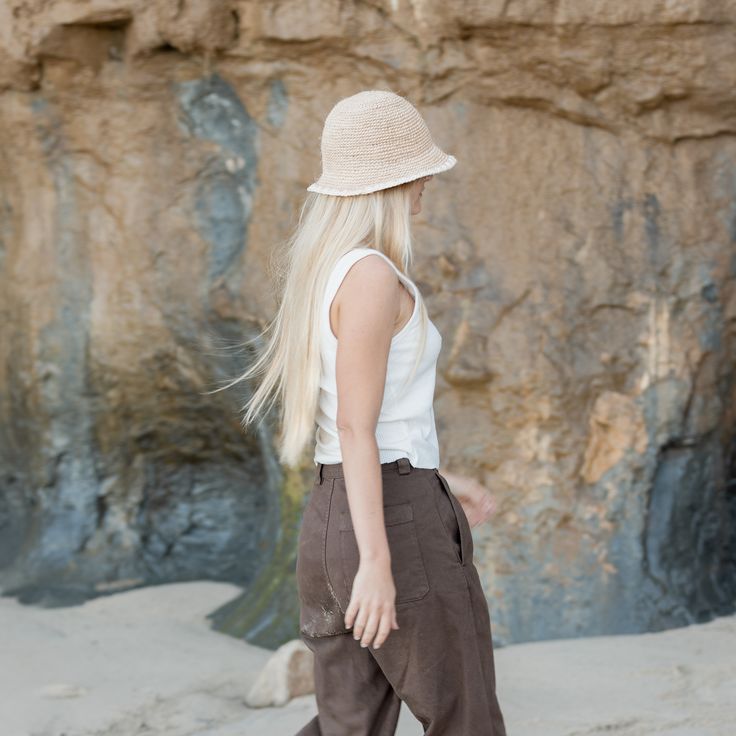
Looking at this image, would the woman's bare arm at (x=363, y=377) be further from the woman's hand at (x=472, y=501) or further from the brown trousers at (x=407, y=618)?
the woman's hand at (x=472, y=501)

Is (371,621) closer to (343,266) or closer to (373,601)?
(373,601)

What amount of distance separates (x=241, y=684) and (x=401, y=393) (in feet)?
6.65

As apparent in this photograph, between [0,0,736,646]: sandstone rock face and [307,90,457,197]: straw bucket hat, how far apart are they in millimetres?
1708

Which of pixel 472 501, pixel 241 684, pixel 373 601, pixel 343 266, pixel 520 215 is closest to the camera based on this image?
pixel 373 601

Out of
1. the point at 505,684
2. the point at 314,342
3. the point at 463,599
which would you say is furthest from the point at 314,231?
the point at 505,684

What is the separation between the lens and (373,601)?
194 centimetres

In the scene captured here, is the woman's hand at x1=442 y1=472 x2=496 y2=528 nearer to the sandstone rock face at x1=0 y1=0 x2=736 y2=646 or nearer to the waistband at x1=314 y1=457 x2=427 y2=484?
the waistband at x1=314 y1=457 x2=427 y2=484

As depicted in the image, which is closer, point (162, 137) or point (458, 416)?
point (458, 416)

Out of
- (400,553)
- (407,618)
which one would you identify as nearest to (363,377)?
(400,553)

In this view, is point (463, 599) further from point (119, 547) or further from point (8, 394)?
point (8, 394)

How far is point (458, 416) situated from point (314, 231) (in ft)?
6.73

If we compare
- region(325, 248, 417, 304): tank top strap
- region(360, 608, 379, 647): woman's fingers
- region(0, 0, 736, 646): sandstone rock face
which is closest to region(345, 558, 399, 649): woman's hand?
region(360, 608, 379, 647): woman's fingers

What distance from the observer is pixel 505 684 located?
3619 millimetres

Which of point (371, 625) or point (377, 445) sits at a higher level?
point (377, 445)
